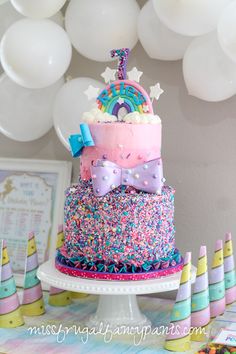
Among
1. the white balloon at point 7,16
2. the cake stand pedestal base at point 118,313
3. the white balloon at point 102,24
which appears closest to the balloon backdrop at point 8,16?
the white balloon at point 7,16

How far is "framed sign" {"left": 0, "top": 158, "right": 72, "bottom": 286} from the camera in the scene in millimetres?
2051

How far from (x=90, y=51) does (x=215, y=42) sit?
0.40 meters

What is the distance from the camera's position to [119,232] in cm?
149

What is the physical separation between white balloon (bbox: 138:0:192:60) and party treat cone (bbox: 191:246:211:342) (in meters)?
0.59

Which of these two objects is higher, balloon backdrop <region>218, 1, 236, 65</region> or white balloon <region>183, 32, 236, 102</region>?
balloon backdrop <region>218, 1, 236, 65</region>

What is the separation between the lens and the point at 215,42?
5.24ft

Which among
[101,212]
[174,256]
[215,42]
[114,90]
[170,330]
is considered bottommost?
[170,330]

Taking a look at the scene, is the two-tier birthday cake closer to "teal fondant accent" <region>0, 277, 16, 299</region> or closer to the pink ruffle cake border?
the pink ruffle cake border

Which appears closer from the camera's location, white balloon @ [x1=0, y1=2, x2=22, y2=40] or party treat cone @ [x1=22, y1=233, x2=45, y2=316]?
party treat cone @ [x1=22, y1=233, x2=45, y2=316]

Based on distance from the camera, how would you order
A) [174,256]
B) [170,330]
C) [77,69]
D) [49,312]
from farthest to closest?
[77,69] < [49,312] < [174,256] < [170,330]

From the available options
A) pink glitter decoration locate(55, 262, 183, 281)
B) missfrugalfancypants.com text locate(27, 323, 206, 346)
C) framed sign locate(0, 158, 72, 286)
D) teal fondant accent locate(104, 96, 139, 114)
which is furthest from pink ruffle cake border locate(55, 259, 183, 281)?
framed sign locate(0, 158, 72, 286)

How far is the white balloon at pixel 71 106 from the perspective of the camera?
5.87ft

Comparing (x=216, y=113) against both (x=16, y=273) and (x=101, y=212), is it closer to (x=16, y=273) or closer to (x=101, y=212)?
(x=101, y=212)

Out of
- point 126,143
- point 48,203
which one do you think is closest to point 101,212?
point 126,143
